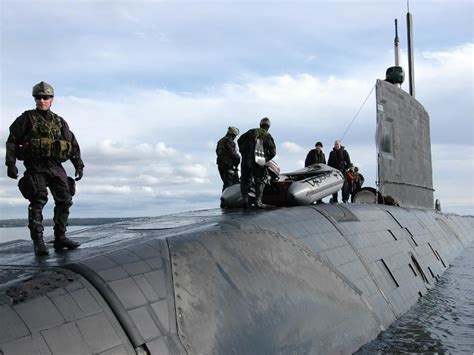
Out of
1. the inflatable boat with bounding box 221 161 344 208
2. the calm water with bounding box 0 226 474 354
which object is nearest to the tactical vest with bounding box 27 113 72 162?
the calm water with bounding box 0 226 474 354

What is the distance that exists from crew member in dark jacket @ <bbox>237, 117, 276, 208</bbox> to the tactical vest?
3.62 meters

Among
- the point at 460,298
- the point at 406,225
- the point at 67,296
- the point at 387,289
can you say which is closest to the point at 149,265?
the point at 67,296

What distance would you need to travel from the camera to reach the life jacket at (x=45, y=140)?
16.7 feet

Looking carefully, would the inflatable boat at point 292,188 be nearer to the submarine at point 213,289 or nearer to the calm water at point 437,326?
the submarine at point 213,289

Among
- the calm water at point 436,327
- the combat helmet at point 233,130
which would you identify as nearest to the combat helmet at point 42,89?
the calm water at point 436,327

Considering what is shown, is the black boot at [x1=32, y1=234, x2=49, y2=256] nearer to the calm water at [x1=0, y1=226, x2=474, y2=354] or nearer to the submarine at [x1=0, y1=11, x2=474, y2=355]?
the submarine at [x1=0, y1=11, x2=474, y2=355]

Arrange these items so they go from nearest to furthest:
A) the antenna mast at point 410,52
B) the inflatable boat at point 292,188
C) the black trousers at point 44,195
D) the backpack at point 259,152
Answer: the black trousers at point 44,195, the backpack at point 259,152, the inflatable boat at point 292,188, the antenna mast at point 410,52

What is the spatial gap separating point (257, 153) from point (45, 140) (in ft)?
13.0

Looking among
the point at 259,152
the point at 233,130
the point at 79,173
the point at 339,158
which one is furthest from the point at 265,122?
the point at 339,158

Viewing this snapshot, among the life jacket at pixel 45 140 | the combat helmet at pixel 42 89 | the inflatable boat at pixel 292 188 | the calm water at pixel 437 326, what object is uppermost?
the combat helmet at pixel 42 89

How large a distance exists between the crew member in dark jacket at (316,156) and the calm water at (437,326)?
4151 mm

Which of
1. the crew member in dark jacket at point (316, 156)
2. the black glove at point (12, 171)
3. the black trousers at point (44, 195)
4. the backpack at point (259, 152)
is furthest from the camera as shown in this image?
the crew member in dark jacket at point (316, 156)

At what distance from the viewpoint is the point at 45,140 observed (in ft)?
16.9

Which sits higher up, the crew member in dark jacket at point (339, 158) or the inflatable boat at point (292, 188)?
the crew member in dark jacket at point (339, 158)
